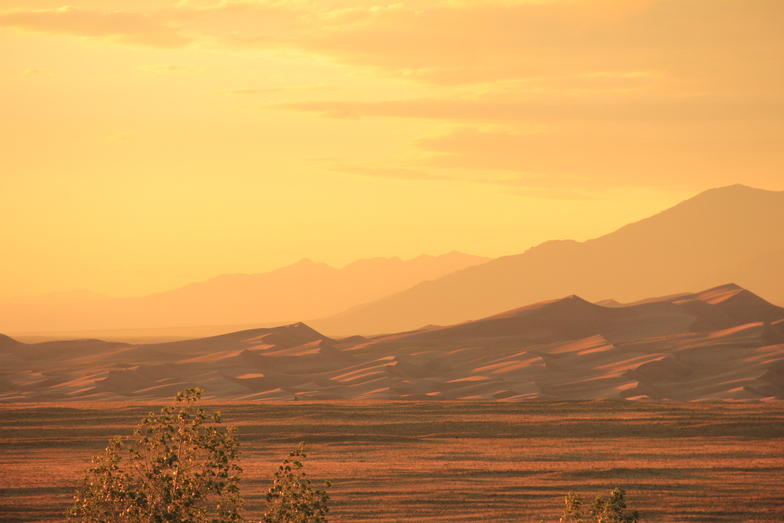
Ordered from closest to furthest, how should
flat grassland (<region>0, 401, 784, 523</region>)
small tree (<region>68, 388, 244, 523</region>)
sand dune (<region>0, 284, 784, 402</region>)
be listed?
small tree (<region>68, 388, 244, 523</region>) → flat grassland (<region>0, 401, 784, 523</region>) → sand dune (<region>0, 284, 784, 402</region>)

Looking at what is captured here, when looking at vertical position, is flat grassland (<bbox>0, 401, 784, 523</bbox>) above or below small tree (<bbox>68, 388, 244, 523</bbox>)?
below

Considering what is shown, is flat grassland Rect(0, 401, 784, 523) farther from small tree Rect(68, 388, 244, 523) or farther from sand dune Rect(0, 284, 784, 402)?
sand dune Rect(0, 284, 784, 402)

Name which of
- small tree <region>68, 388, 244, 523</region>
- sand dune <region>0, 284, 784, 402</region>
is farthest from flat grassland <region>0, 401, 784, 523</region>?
sand dune <region>0, 284, 784, 402</region>

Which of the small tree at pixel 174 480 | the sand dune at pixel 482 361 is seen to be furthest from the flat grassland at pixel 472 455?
the sand dune at pixel 482 361

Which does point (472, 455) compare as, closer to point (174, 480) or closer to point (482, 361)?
point (174, 480)

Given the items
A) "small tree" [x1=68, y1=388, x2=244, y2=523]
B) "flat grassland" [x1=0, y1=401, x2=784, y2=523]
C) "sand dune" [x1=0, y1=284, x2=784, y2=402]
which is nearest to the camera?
"small tree" [x1=68, y1=388, x2=244, y2=523]

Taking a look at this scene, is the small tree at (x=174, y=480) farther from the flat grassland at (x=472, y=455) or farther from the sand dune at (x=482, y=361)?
the sand dune at (x=482, y=361)

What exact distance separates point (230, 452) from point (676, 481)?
71.5 feet

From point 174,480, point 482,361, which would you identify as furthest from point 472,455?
point 482,361

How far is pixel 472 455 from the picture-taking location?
3634cm

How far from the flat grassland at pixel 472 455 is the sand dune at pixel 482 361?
576 inches

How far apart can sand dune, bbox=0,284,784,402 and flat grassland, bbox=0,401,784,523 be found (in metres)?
14.6

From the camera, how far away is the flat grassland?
25.2m

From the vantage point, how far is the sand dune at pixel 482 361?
233 feet
